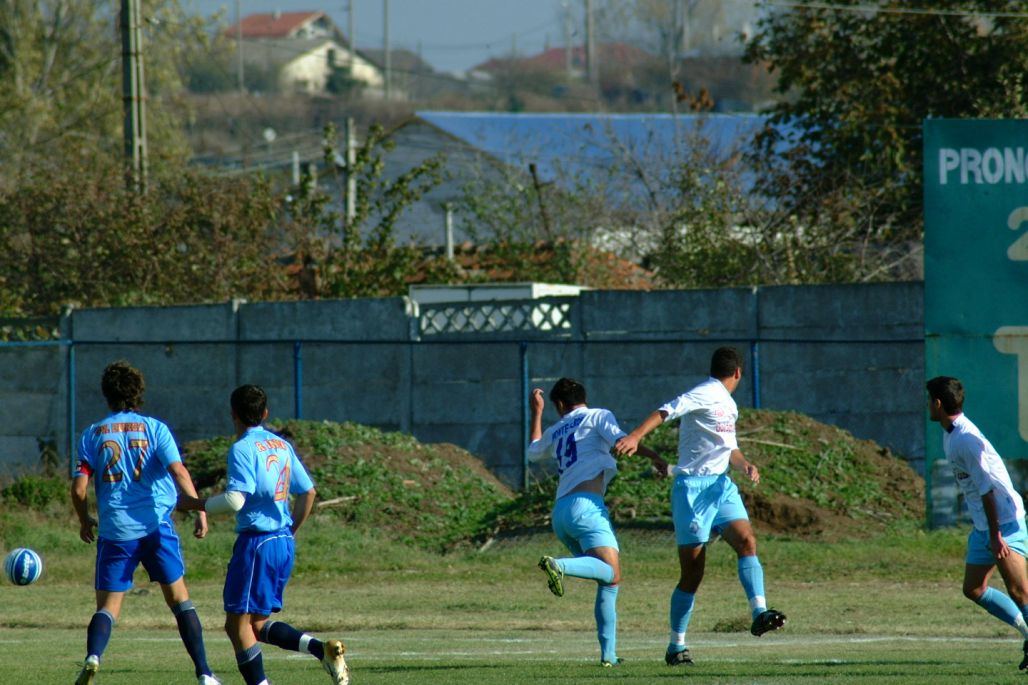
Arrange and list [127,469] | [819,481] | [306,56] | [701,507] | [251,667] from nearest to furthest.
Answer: [251,667] < [127,469] < [701,507] < [819,481] < [306,56]

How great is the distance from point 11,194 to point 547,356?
12713 mm

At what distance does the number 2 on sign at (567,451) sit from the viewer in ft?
34.3

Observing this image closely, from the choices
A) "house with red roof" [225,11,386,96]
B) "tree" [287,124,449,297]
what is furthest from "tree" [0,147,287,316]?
"house with red roof" [225,11,386,96]

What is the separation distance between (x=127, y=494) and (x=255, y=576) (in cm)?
104

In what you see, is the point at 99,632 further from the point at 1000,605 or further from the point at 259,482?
the point at 1000,605

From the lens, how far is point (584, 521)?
34.1ft

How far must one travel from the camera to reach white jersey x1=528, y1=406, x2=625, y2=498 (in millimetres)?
10422

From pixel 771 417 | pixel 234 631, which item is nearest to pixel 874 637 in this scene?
pixel 234 631

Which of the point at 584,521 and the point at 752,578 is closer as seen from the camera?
the point at 584,521

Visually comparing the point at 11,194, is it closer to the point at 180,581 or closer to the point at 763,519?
the point at 763,519

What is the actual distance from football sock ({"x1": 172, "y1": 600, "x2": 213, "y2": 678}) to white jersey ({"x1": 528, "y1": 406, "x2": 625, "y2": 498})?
2.52 meters

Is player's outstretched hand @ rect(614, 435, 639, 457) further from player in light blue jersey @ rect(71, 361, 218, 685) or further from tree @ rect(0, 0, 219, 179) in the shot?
tree @ rect(0, 0, 219, 179)

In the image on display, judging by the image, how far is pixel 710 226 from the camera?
1147 inches

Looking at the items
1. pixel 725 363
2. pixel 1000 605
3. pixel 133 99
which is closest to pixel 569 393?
pixel 725 363
